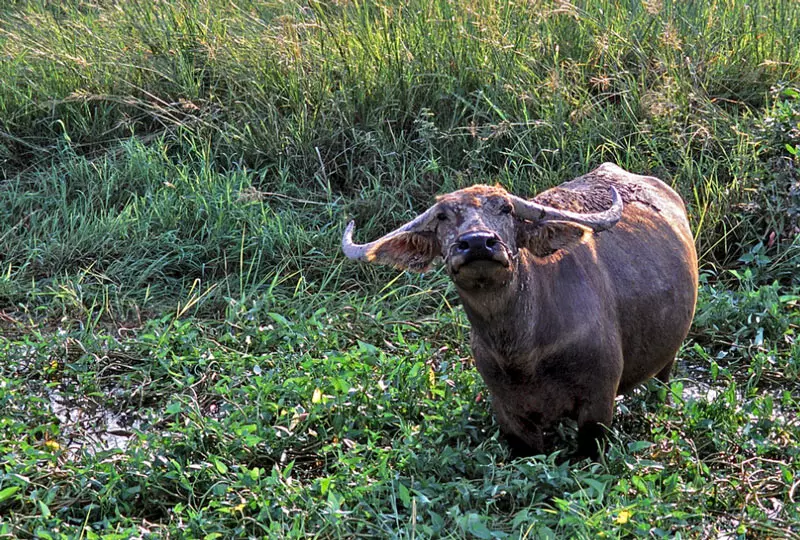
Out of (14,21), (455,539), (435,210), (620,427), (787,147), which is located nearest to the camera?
(455,539)

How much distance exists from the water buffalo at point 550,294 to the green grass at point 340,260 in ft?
0.60

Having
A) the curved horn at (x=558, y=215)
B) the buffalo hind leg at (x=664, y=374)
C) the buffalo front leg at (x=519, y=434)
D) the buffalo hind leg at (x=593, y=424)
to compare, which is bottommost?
the buffalo hind leg at (x=664, y=374)

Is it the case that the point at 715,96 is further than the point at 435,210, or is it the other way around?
the point at 715,96

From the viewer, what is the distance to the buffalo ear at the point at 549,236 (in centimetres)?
340

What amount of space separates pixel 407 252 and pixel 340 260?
5.99 feet

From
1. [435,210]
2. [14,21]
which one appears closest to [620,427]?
[435,210]

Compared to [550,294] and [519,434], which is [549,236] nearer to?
[550,294]

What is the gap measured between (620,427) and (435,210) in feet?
3.81

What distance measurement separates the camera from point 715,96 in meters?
5.86

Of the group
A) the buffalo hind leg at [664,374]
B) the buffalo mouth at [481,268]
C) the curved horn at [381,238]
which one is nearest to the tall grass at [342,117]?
the buffalo hind leg at [664,374]

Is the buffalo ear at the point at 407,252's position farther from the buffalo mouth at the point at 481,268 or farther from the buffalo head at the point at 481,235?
the buffalo mouth at the point at 481,268

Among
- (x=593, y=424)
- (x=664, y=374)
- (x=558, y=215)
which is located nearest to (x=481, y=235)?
(x=558, y=215)

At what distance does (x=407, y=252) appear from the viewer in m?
3.53

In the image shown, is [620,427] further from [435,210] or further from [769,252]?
[769,252]
